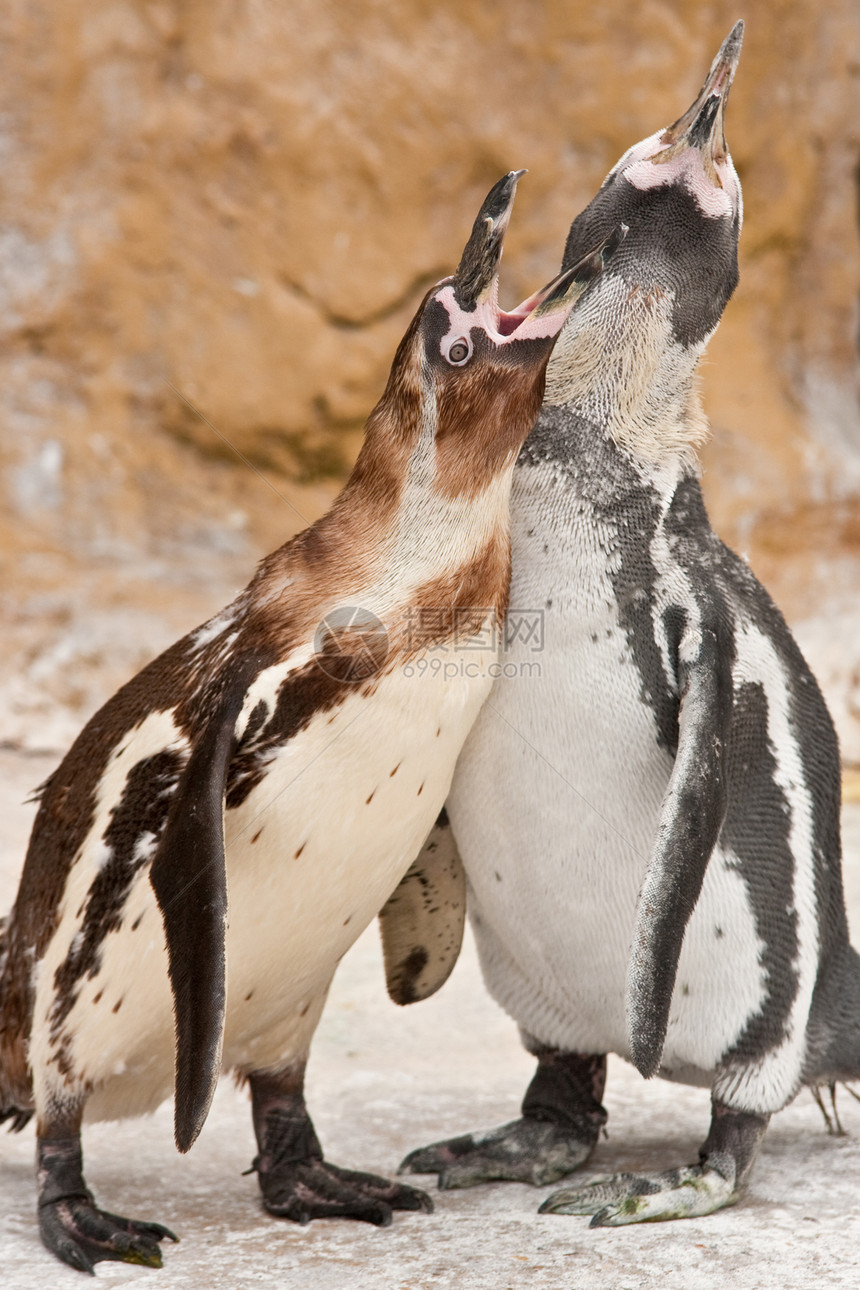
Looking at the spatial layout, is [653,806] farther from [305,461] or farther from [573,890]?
[305,461]

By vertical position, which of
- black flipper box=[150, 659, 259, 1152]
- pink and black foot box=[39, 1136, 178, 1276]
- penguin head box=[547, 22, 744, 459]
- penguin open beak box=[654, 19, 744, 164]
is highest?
penguin open beak box=[654, 19, 744, 164]

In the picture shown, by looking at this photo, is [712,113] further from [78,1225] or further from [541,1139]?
[78,1225]

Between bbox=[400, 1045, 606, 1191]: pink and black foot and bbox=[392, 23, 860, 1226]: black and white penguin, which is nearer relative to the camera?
bbox=[392, 23, 860, 1226]: black and white penguin

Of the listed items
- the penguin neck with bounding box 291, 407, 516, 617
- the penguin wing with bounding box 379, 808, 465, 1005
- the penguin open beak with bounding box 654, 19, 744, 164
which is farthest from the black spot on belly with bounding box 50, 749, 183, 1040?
the penguin open beak with bounding box 654, 19, 744, 164

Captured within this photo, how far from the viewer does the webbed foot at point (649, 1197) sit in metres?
1.78

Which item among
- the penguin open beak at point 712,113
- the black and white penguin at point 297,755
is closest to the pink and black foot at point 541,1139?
the black and white penguin at point 297,755

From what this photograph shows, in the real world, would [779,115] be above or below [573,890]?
above

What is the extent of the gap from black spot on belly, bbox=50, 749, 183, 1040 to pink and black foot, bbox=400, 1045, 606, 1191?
0.63 m

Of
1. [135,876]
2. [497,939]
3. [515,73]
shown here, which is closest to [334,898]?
[135,876]

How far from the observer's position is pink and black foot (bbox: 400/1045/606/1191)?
1986 millimetres

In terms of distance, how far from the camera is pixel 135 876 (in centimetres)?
167

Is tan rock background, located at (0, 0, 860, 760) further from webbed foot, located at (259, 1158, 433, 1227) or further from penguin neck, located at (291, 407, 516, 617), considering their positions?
penguin neck, located at (291, 407, 516, 617)

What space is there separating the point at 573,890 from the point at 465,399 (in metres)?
0.64

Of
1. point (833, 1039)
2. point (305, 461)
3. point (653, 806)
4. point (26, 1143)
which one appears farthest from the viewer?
point (305, 461)
